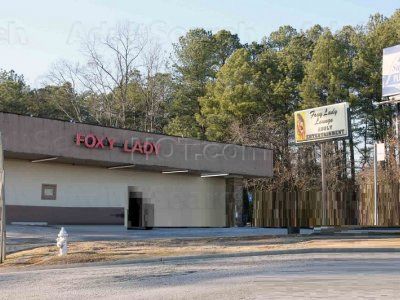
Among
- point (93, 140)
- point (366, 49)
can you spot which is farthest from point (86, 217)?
point (366, 49)

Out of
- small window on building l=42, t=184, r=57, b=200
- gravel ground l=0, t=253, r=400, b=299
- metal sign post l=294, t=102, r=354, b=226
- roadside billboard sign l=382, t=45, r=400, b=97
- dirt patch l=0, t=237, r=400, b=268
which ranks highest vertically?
roadside billboard sign l=382, t=45, r=400, b=97

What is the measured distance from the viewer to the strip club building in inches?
1220

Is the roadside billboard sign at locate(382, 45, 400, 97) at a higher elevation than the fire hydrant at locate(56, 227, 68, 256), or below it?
higher

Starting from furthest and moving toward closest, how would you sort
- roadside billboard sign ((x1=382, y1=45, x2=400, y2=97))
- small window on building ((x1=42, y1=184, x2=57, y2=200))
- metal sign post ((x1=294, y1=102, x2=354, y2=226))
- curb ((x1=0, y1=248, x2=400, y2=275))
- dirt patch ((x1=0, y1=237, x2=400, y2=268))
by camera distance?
1. roadside billboard sign ((x1=382, y1=45, x2=400, y2=97))
2. small window on building ((x1=42, y1=184, x2=57, y2=200))
3. metal sign post ((x1=294, y1=102, x2=354, y2=226))
4. dirt patch ((x1=0, y1=237, x2=400, y2=268))
5. curb ((x1=0, y1=248, x2=400, y2=275))

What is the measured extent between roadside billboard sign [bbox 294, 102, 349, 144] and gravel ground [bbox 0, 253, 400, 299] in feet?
50.7

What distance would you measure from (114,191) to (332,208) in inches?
492

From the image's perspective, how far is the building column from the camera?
42.0 meters

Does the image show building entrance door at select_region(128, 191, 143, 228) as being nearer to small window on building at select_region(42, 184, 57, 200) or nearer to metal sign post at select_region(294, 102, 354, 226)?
small window on building at select_region(42, 184, 57, 200)

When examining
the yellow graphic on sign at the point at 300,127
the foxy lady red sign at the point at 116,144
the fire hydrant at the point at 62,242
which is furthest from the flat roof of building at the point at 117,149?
the fire hydrant at the point at 62,242

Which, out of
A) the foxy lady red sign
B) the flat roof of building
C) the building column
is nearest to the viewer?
the flat roof of building

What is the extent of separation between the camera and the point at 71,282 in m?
13.2

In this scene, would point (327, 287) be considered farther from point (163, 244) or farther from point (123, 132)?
point (123, 132)

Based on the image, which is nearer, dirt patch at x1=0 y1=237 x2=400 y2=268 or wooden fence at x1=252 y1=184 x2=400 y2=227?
dirt patch at x1=0 y1=237 x2=400 y2=268

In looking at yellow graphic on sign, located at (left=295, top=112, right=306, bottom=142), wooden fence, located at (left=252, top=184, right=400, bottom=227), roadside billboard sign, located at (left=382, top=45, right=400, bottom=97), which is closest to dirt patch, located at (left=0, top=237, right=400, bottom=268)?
wooden fence, located at (left=252, top=184, right=400, bottom=227)
